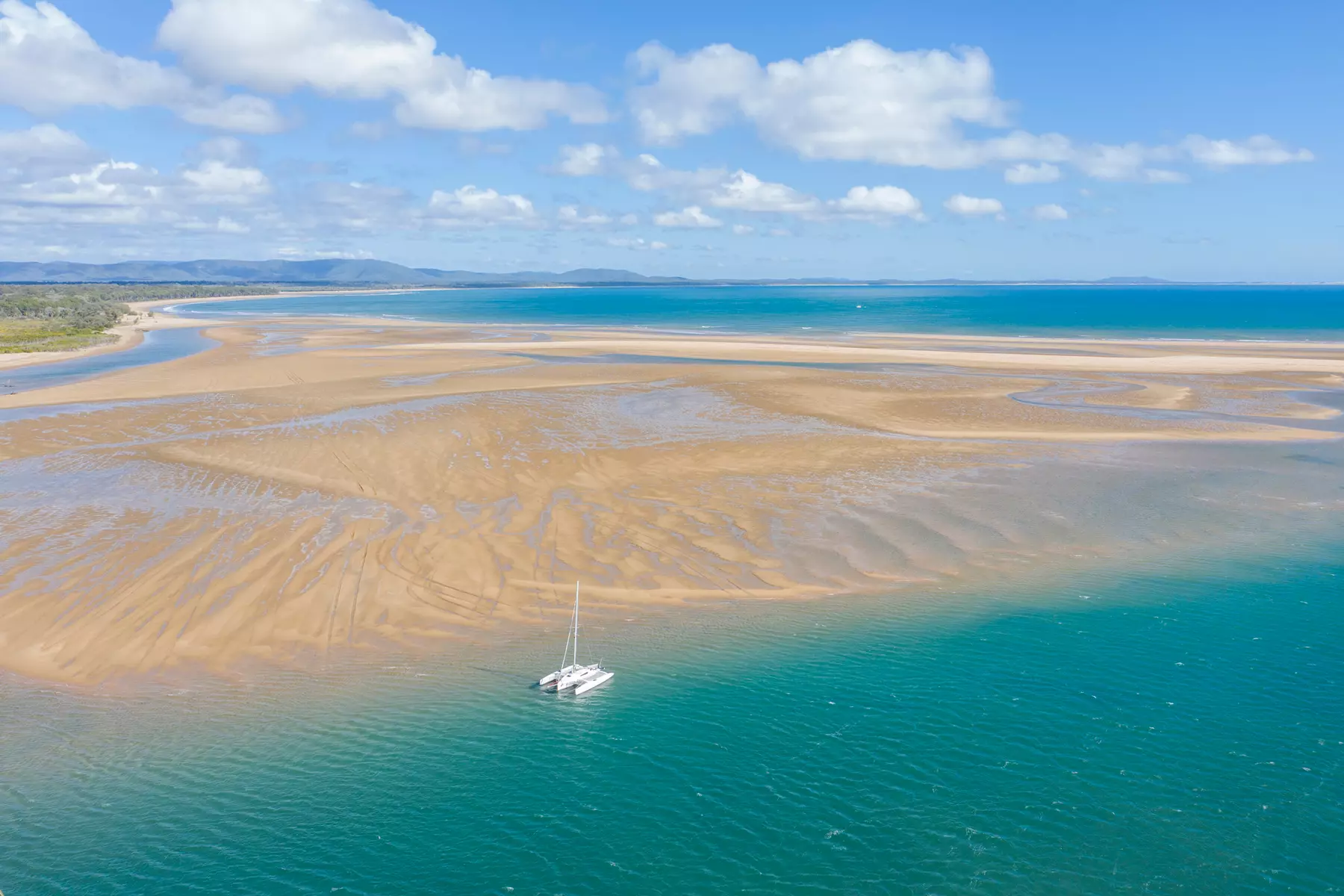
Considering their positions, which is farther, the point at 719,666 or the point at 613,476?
the point at 613,476

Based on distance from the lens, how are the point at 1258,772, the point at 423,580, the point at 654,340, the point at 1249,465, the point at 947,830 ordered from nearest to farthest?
1. the point at 947,830
2. the point at 1258,772
3. the point at 423,580
4. the point at 1249,465
5. the point at 654,340

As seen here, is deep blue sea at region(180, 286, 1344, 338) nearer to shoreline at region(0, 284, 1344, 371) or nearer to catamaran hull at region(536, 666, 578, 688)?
shoreline at region(0, 284, 1344, 371)

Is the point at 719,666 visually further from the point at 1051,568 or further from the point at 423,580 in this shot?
the point at 1051,568

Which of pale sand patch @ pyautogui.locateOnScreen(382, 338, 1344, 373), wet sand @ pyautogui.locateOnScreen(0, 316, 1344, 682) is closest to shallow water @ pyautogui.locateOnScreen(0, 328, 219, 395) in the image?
wet sand @ pyautogui.locateOnScreen(0, 316, 1344, 682)

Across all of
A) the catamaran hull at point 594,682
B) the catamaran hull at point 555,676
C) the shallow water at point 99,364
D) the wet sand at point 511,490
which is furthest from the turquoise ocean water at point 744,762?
the shallow water at point 99,364

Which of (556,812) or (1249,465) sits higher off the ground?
(1249,465)

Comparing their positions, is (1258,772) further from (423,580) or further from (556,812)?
(423,580)

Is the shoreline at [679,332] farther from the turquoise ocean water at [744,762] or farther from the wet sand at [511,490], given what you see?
the turquoise ocean water at [744,762]

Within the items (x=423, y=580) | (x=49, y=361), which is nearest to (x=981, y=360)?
(x=423, y=580)

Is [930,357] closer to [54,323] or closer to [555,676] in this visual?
[555,676]

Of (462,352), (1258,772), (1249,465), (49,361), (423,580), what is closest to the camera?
(1258,772)
